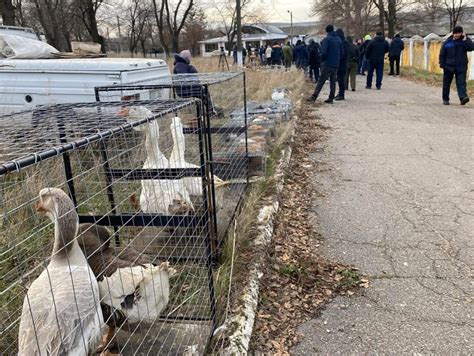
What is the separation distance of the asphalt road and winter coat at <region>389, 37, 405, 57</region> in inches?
482

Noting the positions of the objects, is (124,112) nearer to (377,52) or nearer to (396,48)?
(377,52)

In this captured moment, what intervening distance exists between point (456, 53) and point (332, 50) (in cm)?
304

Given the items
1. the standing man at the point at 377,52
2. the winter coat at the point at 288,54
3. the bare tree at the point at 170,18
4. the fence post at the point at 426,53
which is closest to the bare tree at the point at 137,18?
the bare tree at the point at 170,18

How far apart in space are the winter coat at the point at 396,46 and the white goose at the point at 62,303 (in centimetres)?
2047

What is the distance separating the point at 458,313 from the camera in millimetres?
3219

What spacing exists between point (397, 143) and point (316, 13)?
136ft

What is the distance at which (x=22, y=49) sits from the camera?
8.61m

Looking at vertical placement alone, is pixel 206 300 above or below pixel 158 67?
below

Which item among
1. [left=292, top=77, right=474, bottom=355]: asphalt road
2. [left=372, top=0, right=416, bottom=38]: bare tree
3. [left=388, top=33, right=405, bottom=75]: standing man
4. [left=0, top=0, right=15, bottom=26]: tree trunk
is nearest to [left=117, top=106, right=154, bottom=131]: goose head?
[left=292, top=77, right=474, bottom=355]: asphalt road

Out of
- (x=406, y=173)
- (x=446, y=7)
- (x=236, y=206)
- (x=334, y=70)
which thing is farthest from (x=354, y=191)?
(x=446, y=7)

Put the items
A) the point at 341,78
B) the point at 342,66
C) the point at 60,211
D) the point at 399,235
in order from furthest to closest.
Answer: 1. the point at 341,78
2. the point at 342,66
3. the point at 399,235
4. the point at 60,211

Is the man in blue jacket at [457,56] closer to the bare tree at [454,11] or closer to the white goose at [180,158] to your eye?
the white goose at [180,158]

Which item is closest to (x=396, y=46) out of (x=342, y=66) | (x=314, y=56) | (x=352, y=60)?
(x=314, y=56)

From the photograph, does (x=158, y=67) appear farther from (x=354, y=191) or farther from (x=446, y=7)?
(x=446, y=7)
